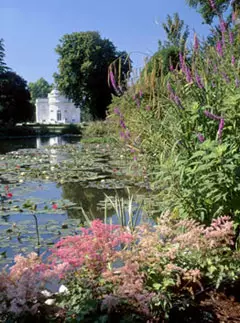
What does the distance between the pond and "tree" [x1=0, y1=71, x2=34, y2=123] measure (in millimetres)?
24962

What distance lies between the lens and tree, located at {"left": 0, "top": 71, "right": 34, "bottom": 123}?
35.2 meters

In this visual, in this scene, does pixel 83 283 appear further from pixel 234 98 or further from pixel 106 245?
pixel 234 98

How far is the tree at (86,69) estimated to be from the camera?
35.4m

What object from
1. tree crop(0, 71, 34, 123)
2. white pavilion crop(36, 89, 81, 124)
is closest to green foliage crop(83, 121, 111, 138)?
tree crop(0, 71, 34, 123)

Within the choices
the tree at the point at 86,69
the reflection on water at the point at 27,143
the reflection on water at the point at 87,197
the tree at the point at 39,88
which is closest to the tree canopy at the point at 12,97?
the tree at the point at 86,69

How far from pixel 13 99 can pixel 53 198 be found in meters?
31.4

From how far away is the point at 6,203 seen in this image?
20.8 ft

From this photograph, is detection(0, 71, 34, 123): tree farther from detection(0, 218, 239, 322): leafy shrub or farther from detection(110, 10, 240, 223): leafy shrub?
detection(0, 218, 239, 322): leafy shrub

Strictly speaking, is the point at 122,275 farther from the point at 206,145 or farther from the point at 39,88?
the point at 39,88

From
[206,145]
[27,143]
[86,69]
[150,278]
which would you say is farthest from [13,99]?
[150,278]

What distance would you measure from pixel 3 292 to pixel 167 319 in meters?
0.80

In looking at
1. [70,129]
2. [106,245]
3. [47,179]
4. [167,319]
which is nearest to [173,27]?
[106,245]

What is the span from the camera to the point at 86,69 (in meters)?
34.6

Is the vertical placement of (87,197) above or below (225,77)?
below
